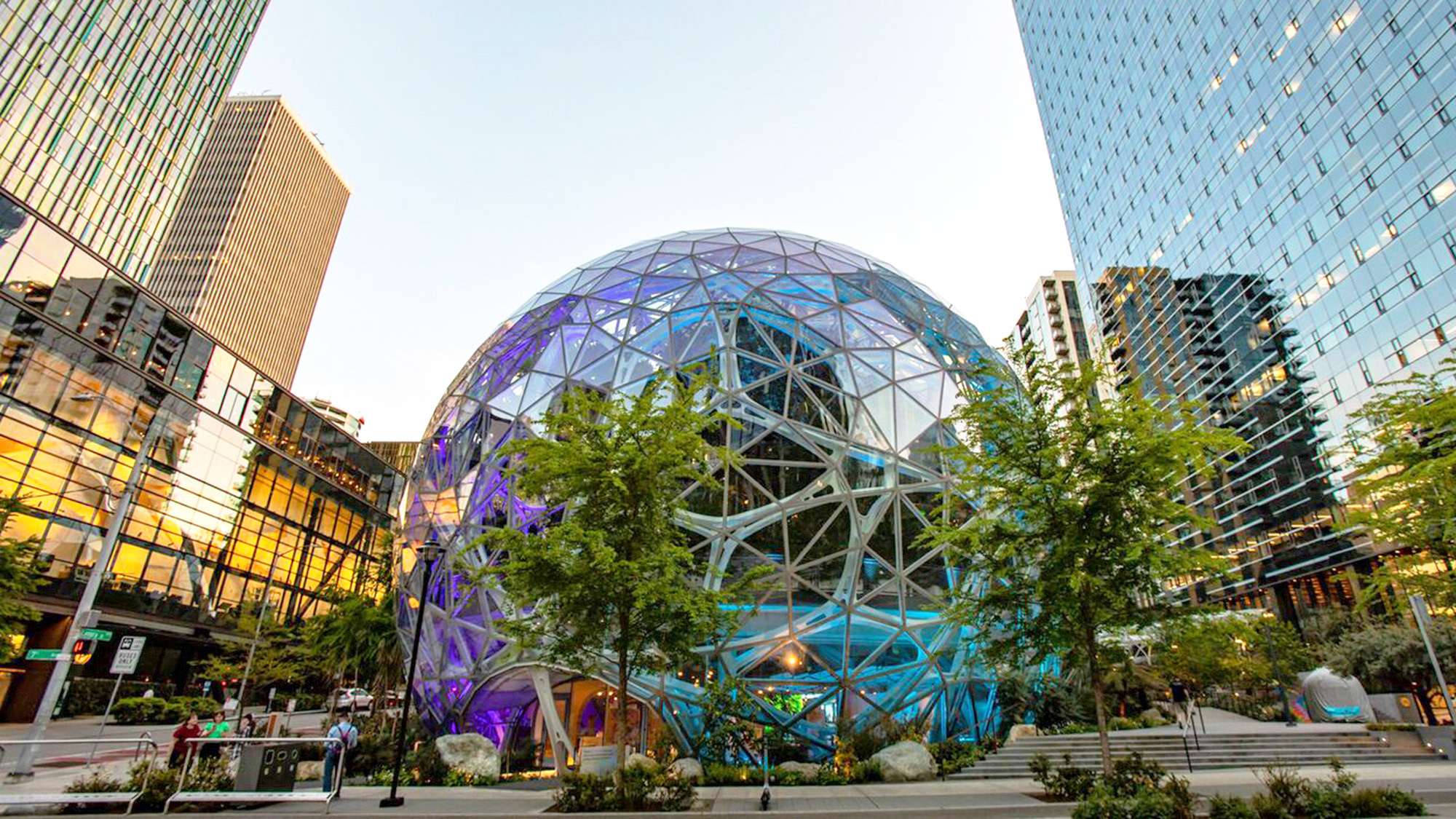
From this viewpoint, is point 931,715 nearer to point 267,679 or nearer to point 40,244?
point 267,679

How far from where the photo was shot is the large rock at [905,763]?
14805 mm

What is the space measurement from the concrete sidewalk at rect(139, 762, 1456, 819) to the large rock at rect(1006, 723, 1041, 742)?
8.09 feet

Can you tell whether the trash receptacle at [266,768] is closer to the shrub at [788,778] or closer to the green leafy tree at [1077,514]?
the shrub at [788,778]

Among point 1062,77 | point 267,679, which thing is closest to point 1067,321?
point 1062,77

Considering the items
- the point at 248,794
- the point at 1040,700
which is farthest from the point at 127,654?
the point at 1040,700

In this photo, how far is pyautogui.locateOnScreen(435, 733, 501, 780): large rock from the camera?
15.4 metres

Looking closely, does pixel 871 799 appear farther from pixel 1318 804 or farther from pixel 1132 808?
pixel 1318 804

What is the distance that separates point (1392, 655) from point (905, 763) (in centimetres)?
2876

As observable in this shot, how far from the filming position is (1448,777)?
13672mm

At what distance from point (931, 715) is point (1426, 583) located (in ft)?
41.0

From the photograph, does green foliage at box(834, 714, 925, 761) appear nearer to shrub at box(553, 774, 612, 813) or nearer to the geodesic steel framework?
the geodesic steel framework

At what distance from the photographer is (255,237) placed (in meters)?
134

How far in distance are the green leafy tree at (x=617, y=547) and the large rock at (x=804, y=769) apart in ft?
12.1

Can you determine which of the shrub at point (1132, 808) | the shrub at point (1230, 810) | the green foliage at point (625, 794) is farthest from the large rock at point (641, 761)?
the shrub at point (1230, 810)
